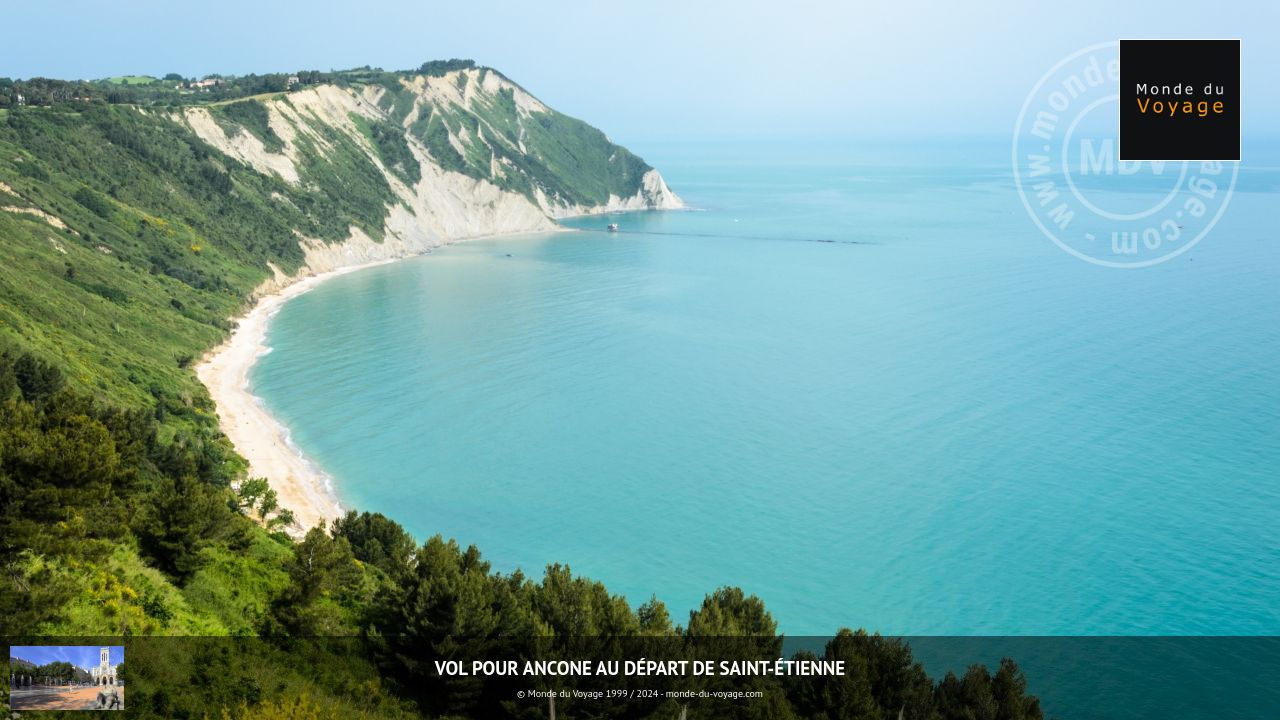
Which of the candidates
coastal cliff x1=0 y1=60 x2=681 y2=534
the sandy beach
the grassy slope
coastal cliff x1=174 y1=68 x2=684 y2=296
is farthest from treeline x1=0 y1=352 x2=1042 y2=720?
coastal cliff x1=174 y1=68 x2=684 y2=296

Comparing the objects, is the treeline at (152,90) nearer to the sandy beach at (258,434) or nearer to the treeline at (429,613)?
Result: the sandy beach at (258,434)

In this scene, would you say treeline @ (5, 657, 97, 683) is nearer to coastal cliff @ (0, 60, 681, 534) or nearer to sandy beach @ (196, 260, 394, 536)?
sandy beach @ (196, 260, 394, 536)

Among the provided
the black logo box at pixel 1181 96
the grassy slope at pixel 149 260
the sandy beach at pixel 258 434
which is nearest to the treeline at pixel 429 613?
the grassy slope at pixel 149 260

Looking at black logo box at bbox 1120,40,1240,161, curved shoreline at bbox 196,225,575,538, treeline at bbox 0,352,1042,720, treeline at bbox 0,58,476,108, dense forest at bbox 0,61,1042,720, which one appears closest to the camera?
dense forest at bbox 0,61,1042,720

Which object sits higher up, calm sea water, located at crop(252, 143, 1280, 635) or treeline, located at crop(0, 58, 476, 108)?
treeline, located at crop(0, 58, 476, 108)

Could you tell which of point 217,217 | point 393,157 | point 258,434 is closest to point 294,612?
point 258,434

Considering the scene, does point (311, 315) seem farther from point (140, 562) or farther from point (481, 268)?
point (140, 562)

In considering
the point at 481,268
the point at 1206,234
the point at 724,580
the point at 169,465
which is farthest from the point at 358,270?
the point at 1206,234
